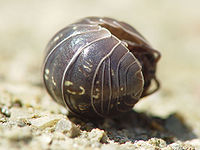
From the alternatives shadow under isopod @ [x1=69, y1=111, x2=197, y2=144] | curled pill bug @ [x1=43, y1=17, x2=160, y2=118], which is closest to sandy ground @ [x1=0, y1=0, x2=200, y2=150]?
shadow under isopod @ [x1=69, y1=111, x2=197, y2=144]

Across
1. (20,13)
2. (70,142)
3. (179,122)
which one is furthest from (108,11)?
(70,142)

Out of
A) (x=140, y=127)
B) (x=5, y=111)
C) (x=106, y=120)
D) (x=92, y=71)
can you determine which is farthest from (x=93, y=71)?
(x=140, y=127)

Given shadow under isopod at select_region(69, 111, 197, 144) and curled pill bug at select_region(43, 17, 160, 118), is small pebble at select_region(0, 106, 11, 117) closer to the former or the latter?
curled pill bug at select_region(43, 17, 160, 118)

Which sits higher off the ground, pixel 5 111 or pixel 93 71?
pixel 93 71

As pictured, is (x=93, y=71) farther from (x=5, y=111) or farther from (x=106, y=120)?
(x=5, y=111)

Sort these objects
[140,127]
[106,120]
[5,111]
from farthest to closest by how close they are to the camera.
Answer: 1. [140,127]
2. [106,120]
3. [5,111]

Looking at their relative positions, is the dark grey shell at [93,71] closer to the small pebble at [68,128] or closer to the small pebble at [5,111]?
the small pebble at [68,128]
